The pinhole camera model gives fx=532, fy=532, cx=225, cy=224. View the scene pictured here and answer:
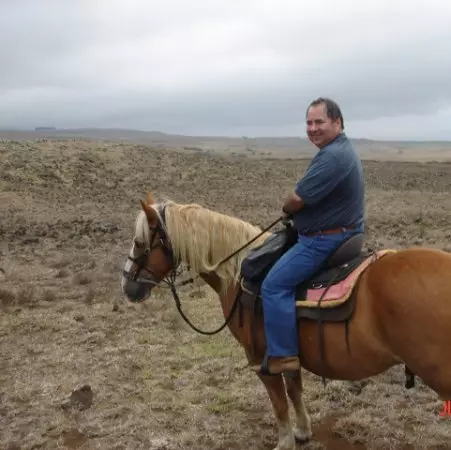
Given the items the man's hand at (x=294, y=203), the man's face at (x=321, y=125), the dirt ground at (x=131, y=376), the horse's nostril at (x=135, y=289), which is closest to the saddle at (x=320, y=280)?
the man's hand at (x=294, y=203)

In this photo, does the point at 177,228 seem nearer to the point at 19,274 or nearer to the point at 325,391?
the point at 325,391

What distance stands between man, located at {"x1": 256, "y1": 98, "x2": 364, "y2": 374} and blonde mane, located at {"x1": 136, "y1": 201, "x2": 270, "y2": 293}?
543mm

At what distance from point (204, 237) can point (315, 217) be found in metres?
1.06

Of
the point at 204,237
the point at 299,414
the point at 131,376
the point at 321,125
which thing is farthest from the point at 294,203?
the point at 131,376

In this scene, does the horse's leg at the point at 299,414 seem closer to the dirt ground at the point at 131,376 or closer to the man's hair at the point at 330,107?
the dirt ground at the point at 131,376

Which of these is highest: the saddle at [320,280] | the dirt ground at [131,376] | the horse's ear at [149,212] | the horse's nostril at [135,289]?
the horse's ear at [149,212]

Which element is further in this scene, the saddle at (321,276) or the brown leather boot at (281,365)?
the brown leather boot at (281,365)

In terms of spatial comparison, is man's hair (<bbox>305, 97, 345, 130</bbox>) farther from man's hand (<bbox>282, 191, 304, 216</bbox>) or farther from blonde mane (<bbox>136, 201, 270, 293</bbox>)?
blonde mane (<bbox>136, 201, 270, 293</bbox>)

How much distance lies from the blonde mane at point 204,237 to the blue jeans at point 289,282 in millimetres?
538

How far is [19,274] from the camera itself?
12539 mm

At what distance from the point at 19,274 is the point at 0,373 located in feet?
19.0

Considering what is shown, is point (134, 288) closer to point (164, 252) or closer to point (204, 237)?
point (164, 252)

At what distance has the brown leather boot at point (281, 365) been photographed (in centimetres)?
437

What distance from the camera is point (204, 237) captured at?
474cm
